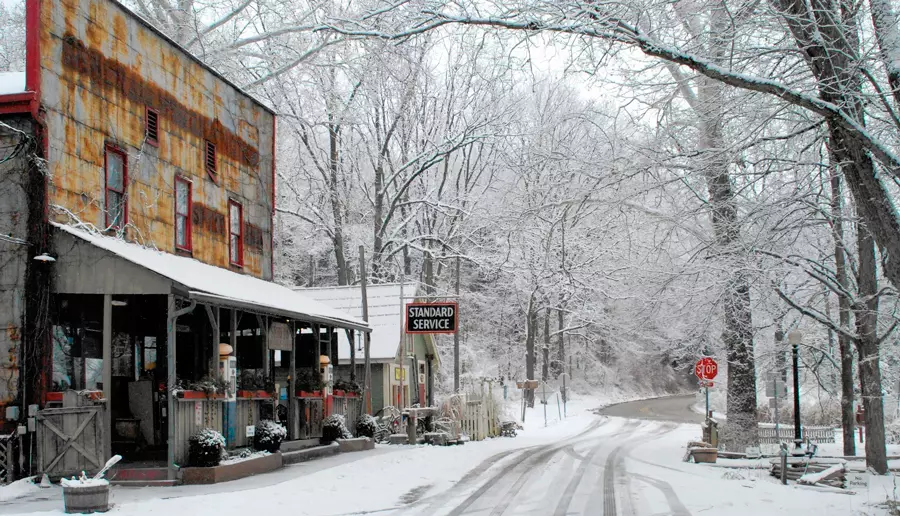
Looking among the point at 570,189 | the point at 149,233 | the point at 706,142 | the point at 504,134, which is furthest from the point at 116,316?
the point at 504,134

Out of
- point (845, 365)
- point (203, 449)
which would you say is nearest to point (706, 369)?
point (845, 365)

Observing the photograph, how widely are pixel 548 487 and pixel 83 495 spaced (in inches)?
296

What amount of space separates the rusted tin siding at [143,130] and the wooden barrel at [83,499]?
5333 millimetres

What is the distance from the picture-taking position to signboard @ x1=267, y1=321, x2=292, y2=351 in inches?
739

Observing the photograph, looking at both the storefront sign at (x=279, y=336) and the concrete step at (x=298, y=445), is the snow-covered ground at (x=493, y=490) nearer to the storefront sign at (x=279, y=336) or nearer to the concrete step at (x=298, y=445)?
the concrete step at (x=298, y=445)

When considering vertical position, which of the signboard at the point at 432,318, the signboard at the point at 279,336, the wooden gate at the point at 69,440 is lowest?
the wooden gate at the point at 69,440

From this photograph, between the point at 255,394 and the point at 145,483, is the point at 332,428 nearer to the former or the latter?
the point at 255,394

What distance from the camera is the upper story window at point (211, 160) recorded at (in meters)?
19.6

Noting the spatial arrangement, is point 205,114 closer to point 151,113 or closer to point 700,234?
point 151,113

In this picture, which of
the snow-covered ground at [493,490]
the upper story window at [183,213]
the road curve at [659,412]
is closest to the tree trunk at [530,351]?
the road curve at [659,412]

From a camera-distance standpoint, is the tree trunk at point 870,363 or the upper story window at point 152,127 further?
the tree trunk at point 870,363

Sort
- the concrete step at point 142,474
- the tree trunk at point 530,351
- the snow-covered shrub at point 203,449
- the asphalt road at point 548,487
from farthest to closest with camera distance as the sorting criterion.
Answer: the tree trunk at point 530,351 < the snow-covered shrub at point 203,449 < the concrete step at point 142,474 < the asphalt road at point 548,487

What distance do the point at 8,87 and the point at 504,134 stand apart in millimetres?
28227

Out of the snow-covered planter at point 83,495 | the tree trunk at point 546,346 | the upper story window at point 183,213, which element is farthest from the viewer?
the tree trunk at point 546,346
